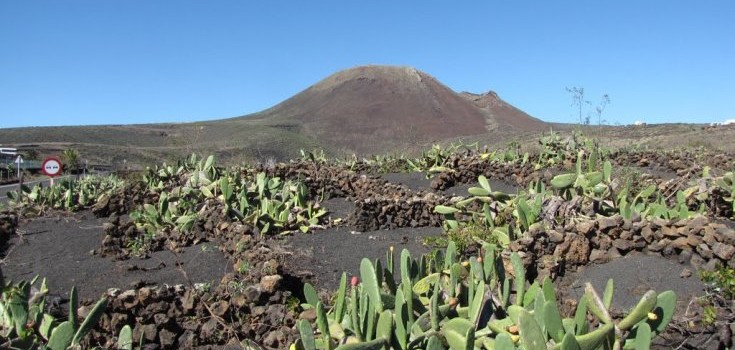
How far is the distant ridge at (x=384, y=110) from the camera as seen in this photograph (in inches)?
2990

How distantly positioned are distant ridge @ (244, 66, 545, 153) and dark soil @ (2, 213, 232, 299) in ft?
191

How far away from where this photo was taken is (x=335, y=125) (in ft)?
257

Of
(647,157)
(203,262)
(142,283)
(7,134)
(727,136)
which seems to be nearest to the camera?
(142,283)

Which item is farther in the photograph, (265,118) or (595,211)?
(265,118)

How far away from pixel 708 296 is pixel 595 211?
1.78 m

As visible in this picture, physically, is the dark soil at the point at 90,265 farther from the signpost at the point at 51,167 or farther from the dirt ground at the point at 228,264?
the signpost at the point at 51,167

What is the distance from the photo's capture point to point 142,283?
4105 millimetres

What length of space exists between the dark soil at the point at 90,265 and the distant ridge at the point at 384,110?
58.1 m

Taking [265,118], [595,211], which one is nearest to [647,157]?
[595,211]

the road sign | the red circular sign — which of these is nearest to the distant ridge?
the road sign

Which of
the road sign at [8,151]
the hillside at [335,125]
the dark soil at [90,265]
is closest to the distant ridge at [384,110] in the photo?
the hillside at [335,125]

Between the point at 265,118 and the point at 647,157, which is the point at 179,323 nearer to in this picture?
the point at 647,157

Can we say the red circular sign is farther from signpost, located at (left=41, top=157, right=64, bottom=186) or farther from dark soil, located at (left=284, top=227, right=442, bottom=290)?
dark soil, located at (left=284, top=227, right=442, bottom=290)

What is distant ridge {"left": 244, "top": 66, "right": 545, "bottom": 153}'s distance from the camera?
75.9m
